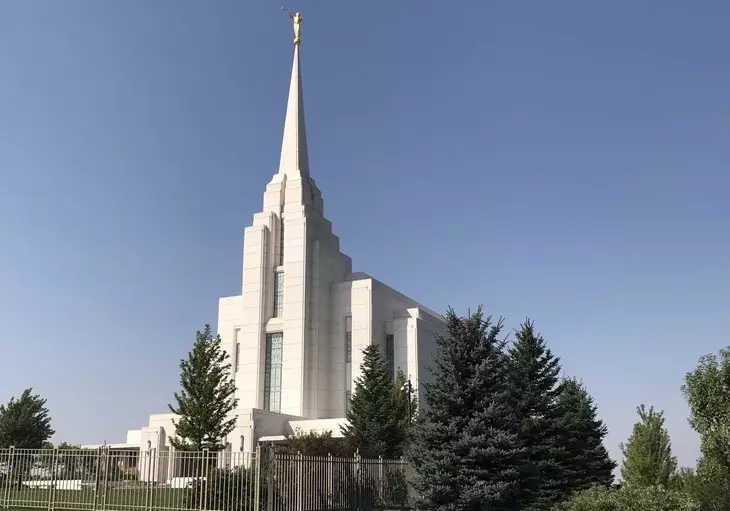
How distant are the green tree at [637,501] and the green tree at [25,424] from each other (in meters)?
28.1

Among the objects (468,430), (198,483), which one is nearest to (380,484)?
(468,430)

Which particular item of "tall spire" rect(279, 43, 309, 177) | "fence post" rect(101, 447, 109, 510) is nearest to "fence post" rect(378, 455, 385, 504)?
"fence post" rect(101, 447, 109, 510)

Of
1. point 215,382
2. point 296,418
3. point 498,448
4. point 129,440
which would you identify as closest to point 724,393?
point 498,448

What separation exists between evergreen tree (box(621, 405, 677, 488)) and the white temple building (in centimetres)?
1618

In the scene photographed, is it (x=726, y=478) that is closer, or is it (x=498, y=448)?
(x=498, y=448)

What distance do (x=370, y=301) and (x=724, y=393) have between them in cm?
2894

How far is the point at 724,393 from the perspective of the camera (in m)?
27.5

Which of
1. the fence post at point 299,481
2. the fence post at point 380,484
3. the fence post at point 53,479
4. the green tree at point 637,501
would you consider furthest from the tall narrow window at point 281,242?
the green tree at point 637,501

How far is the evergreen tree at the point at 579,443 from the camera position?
26984 millimetres

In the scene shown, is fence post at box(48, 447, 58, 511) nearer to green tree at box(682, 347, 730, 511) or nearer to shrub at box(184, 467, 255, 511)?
shrub at box(184, 467, 255, 511)

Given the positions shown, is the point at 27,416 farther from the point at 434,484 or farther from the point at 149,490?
the point at 434,484

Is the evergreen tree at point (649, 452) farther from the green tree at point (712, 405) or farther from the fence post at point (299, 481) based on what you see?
the fence post at point (299, 481)

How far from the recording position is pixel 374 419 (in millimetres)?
38812

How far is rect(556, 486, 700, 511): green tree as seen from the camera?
1816cm
